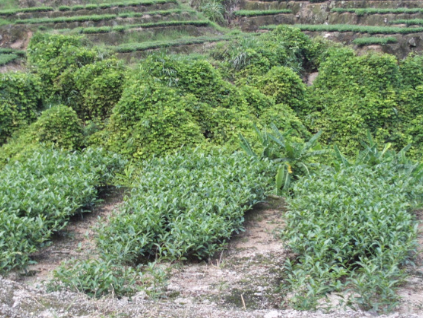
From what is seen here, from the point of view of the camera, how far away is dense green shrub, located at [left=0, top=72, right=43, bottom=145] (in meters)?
7.10

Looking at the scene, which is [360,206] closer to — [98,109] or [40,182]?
[40,182]

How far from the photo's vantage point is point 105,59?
26.0ft

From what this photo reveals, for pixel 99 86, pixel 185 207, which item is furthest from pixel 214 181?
pixel 99 86

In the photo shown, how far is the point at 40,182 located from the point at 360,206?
2.89m

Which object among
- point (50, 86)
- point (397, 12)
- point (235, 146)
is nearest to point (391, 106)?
point (235, 146)

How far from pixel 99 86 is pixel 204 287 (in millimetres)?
4631

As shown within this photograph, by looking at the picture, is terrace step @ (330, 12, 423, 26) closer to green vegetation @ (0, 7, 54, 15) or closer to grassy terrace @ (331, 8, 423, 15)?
grassy terrace @ (331, 8, 423, 15)

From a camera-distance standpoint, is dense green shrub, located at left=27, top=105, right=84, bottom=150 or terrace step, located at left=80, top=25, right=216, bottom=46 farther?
terrace step, located at left=80, top=25, right=216, bottom=46

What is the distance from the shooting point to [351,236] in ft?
11.7

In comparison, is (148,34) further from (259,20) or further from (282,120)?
(282,120)

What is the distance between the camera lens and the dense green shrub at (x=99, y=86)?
7281 mm

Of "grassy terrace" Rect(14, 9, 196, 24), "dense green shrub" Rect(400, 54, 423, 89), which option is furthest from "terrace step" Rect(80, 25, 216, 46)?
"dense green shrub" Rect(400, 54, 423, 89)

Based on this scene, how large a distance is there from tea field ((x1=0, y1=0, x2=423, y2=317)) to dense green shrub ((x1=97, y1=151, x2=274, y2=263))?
0.06ft

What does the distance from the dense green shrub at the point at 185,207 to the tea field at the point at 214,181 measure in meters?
0.02
